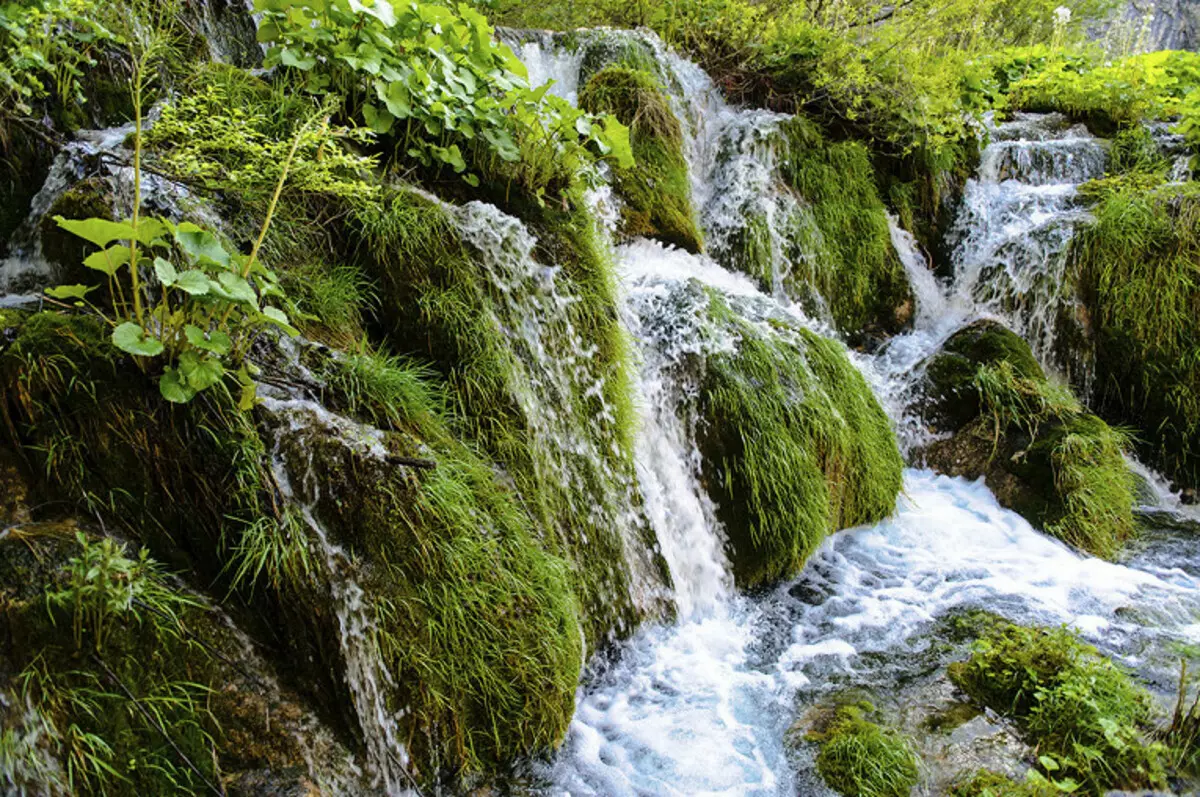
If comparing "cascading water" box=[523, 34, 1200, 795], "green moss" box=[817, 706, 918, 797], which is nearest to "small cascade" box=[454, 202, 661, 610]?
"cascading water" box=[523, 34, 1200, 795]

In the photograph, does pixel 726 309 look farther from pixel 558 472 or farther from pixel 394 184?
pixel 394 184

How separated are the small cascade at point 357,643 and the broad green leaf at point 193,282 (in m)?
0.54

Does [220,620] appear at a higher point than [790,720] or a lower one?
higher

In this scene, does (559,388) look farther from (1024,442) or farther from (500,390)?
(1024,442)

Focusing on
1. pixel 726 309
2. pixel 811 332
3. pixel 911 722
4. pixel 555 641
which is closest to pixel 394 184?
pixel 726 309

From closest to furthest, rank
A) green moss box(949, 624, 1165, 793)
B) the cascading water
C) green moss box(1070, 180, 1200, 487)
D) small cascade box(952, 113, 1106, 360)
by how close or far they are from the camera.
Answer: green moss box(949, 624, 1165, 793), the cascading water, green moss box(1070, 180, 1200, 487), small cascade box(952, 113, 1106, 360)

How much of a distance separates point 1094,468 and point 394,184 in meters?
5.08

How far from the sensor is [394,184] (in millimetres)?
3832

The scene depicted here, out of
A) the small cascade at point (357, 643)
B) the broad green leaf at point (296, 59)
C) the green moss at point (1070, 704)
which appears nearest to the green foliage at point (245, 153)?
the broad green leaf at point (296, 59)

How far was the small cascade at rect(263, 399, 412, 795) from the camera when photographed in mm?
2361

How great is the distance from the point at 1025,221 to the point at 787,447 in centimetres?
477

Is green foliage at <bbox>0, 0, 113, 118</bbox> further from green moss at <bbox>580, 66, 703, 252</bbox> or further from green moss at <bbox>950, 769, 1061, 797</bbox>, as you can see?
green moss at <bbox>950, 769, 1061, 797</bbox>

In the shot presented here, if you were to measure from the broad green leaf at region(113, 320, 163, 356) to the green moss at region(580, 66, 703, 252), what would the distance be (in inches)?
160

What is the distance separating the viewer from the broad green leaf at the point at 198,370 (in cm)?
227
